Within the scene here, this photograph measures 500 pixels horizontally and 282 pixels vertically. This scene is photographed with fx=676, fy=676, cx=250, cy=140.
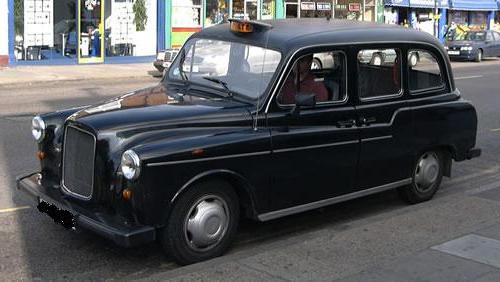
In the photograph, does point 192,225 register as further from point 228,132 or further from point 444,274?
point 444,274

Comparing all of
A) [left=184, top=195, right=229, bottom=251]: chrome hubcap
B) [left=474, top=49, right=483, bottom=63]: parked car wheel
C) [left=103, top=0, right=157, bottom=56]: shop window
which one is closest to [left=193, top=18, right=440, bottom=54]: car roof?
[left=184, top=195, right=229, bottom=251]: chrome hubcap

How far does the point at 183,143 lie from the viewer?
4.67 meters

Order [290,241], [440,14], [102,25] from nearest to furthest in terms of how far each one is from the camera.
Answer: [290,241], [102,25], [440,14]

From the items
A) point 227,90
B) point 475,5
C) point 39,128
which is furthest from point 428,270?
point 475,5

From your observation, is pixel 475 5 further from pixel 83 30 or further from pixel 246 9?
pixel 83 30

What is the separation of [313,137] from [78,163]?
185cm

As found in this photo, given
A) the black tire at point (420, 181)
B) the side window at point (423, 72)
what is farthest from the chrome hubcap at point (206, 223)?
the side window at point (423, 72)

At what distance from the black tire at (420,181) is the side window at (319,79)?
126 cm

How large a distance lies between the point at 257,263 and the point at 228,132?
98cm

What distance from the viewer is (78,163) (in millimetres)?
4945

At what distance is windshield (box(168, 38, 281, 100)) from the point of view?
542cm

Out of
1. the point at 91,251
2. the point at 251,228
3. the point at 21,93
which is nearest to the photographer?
the point at 91,251

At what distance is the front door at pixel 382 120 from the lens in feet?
19.4

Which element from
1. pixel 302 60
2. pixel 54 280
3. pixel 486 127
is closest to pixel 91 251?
pixel 54 280
